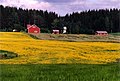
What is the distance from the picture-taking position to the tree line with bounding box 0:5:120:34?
6762 inches

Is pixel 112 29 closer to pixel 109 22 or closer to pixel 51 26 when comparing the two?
pixel 109 22

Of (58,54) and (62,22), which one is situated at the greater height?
(62,22)

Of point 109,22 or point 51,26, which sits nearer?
point 109,22

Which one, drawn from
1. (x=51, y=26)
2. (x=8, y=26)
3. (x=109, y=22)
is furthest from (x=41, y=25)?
(x=109, y=22)

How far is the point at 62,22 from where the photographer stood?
598 ft

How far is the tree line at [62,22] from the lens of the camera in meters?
172

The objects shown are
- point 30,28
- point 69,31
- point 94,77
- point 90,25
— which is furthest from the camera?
point 90,25

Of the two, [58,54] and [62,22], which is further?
[62,22]

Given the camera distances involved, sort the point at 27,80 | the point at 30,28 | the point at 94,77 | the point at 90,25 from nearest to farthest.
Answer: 1. the point at 27,80
2. the point at 94,77
3. the point at 30,28
4. the point at 90,25

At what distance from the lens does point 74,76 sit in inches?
480

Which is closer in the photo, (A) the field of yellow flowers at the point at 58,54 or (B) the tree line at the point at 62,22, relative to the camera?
(A) the field of yellow flowers at the point at 58,54

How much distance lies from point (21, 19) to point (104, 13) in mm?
42613

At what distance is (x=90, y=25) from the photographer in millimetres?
187125

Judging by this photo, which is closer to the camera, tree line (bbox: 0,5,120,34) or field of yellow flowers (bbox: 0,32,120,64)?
field of yellow flowers (bbox: 0,32,120,64)
